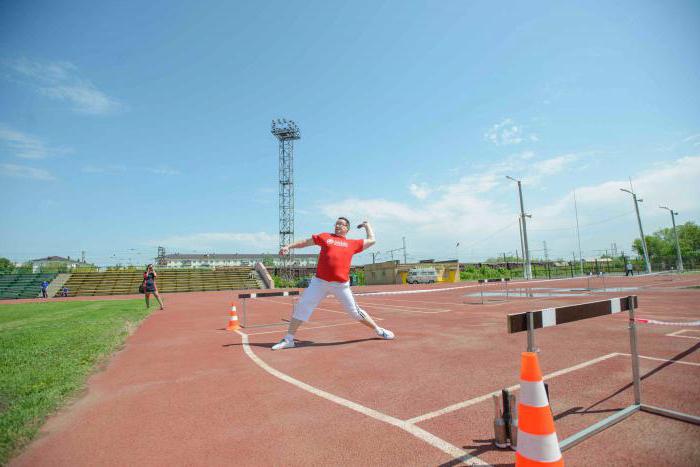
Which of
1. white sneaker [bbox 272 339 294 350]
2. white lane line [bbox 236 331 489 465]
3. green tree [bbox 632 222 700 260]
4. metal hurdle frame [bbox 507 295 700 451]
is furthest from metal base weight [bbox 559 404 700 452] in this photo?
green tree [bbox 632 222 700 260]

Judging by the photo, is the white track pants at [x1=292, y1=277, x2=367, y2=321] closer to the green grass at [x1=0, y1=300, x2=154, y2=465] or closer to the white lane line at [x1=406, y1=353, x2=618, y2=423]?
the white lane line at [x1=406, y1=353, x2=618, y2=423]

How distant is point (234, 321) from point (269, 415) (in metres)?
6.09

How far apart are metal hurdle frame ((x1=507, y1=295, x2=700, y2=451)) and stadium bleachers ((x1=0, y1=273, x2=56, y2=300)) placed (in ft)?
154

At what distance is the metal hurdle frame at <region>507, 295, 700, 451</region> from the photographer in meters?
2.44

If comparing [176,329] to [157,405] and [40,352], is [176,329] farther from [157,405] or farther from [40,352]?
[157,405]

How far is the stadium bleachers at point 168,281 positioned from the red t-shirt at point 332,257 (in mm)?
37649

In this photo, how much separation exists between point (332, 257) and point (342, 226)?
0.69 m

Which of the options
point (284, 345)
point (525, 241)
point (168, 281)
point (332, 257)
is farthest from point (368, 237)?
point (168, 281)

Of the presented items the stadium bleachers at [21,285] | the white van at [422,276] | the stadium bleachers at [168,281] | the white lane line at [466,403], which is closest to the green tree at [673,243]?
the white van at [422,276]

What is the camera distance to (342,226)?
21.2 ft

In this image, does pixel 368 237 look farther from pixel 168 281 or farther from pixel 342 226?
pixel 168 281

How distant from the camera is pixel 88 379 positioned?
473 centimetres

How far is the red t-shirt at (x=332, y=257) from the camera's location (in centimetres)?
611

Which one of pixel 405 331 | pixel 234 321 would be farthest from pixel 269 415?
pixel 234 321
